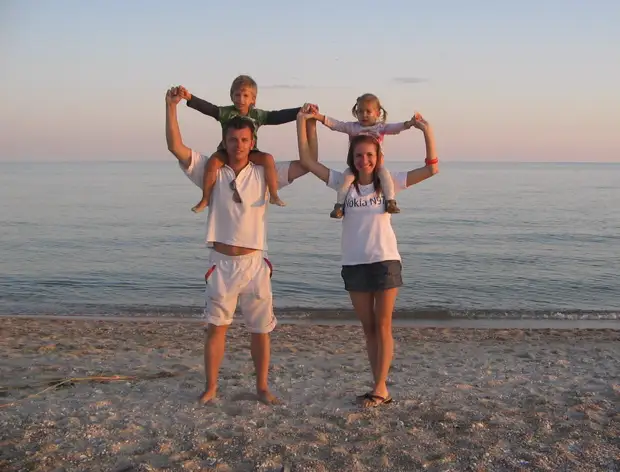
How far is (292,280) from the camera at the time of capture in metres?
16.6

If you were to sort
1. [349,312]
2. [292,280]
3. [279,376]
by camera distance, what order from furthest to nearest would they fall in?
[292,280] → [349,312] → [279,376]

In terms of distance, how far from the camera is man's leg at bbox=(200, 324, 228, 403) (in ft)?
16.7

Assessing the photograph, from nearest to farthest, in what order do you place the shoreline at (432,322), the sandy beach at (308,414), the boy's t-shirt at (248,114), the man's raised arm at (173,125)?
1. the sandy beach at (308,414)
2. the man's raised arm at (173,125)
3. the boy's t-shirt at (248,114)
4. the shoreline at (432,322)

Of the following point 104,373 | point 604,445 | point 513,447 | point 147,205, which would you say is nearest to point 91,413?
point 104,373

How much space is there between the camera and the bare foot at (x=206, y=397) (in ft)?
17.3

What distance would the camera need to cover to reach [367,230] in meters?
4.88

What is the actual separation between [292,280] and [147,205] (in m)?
24.4

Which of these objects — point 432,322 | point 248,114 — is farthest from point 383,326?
point 432,322

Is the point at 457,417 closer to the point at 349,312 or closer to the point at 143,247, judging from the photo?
the point at 349,312

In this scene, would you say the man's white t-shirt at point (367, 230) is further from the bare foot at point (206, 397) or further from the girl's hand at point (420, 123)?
the bare foot at point (206, 397)

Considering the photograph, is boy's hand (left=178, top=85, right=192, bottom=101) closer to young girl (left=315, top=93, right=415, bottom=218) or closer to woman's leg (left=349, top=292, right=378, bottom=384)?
young girl (left=315, top=93, right=415, bottom=218)

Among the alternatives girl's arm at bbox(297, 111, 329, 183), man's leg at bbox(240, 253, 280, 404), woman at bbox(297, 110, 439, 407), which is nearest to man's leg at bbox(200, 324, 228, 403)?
man's leg at bbox(240, 253, 280, 404)

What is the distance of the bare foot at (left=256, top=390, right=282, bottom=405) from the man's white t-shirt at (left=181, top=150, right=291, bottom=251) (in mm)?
1244

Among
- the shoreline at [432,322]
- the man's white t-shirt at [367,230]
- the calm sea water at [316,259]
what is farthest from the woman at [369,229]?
the calm sea water at [316,259]
